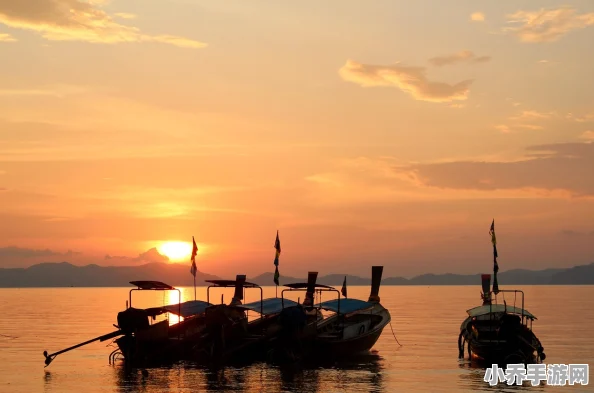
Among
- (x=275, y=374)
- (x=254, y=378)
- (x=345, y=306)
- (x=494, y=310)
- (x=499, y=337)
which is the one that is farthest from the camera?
(x=345, y=306)

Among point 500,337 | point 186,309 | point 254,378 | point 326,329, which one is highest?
point 186,309

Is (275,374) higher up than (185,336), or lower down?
lower down

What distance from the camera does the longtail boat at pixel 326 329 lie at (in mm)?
59938

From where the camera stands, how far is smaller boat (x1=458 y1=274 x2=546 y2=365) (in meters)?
58.7

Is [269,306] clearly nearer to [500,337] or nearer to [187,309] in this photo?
[187,309]

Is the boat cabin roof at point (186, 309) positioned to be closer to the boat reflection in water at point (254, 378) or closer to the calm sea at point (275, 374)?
the boat reflection in water at point (254, 378)

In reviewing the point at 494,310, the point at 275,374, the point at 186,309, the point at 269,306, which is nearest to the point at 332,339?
the point at 275,374


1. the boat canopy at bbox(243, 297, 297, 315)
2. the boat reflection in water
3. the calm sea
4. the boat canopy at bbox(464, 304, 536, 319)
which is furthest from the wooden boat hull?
the boat canopy at bbox(464, 304, 536, 319)

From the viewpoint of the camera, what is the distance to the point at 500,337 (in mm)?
59062

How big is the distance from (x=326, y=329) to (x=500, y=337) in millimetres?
15040

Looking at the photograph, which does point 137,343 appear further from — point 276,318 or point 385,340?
point 385,340

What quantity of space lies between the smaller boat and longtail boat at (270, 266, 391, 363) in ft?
27.5

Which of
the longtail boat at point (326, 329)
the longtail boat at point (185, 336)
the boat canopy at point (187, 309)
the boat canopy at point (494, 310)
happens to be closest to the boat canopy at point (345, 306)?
the longtail boat at point (326, 329)

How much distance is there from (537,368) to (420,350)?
58.6 ft
